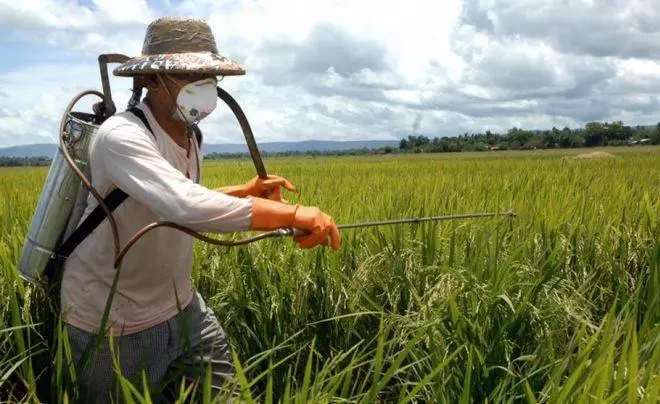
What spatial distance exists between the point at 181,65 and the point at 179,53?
12cm

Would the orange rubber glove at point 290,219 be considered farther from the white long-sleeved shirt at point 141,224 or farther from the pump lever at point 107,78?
the pump lever at point 107,78

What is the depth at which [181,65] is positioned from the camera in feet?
5.80

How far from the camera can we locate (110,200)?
72.1 inches

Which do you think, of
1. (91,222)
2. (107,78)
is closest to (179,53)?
(107,78)

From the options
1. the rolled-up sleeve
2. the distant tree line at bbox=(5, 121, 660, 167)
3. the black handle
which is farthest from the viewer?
the distant tree line at bbox=(5, 121, 660, 167)

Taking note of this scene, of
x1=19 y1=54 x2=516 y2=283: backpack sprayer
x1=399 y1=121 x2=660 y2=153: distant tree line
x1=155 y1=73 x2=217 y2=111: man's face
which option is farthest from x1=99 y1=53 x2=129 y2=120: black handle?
x1=399 y1=121 x2=660 y2=153: distant tree line

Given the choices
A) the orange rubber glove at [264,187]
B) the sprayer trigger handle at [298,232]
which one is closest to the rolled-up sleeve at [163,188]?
the sprayer trigger handle at [298,232]

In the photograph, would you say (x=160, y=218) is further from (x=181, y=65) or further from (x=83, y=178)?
(x=181, y=65)

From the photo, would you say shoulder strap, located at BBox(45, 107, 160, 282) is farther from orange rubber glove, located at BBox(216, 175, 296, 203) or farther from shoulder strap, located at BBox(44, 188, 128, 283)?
orange rubber glove, located at BBox(216, 175, 296, 203)

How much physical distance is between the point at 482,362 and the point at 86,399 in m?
Result: 1.13

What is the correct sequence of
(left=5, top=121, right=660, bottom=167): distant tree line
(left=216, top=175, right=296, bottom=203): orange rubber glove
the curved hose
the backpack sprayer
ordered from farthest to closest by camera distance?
1. (left=5, top=121, right=660, bottom=167): distant tree line
2. (left=216, top=175, right=296, bottom=203): orange rubber glove
3. the backpack sprayer
4. the curved hose

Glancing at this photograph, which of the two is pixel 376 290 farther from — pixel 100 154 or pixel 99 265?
pixel 100 154

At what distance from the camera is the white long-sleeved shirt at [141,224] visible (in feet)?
5.35

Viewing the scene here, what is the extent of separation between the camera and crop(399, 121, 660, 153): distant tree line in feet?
241
